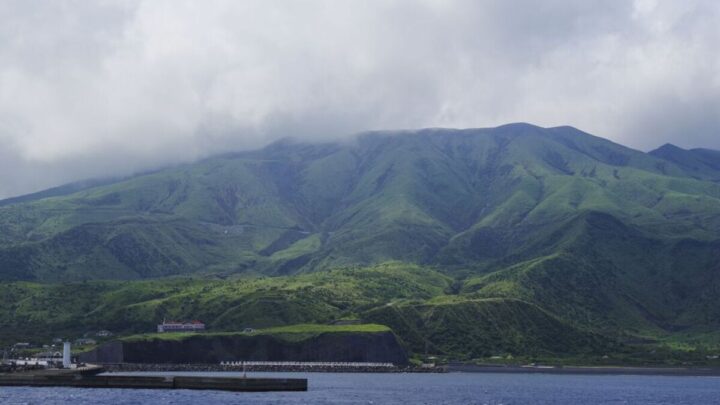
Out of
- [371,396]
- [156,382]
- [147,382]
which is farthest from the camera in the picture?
[147,382]

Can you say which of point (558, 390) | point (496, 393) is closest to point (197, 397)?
point (496, 393)

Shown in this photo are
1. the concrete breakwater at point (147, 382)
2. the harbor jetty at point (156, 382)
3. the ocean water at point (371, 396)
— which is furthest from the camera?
the concrete breakwater at point (147, 382)

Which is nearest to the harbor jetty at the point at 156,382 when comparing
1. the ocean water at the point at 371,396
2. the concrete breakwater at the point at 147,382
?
the concrete breakwater at the point at 147,382

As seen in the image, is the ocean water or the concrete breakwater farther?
the concrete breakwater

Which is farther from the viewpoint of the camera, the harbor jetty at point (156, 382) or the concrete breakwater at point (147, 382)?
the concrete breakwater at point (147, 382)

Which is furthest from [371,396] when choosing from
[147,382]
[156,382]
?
[147,382]

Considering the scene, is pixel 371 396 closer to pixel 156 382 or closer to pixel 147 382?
pixel 156 382

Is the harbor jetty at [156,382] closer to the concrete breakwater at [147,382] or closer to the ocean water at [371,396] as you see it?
the concrete breakwater at [147,382]

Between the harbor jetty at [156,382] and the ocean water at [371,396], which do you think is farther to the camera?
the harbor jetty at [156,382]

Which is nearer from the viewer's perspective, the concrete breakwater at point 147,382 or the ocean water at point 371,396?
the ocean water at point 371,396

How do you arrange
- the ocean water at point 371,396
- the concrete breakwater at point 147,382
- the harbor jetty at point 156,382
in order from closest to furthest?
the ocean water at point 371,396 → the harbor jetty at point 156,382 → the concrete breakwater at point 147,382

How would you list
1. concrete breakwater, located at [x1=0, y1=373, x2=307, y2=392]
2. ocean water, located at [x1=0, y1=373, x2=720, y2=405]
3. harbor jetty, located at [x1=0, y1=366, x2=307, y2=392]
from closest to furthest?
ocean water, located at [x1=0, y1=373, x2=720, y2=405]
harbor jetty, located at [x1=0, y1=366, x2=307, y2=392]
concrete breakwater, located at [x1=0, y1=373, x2=307, y2=392]

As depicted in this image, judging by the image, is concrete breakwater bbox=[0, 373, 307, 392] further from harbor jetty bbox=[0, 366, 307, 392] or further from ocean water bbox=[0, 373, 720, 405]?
ocean water bbox=[0, 373, 720, 405]

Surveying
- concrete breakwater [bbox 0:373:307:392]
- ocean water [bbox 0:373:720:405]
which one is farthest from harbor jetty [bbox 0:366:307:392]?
ocean water [bbox 0:373:720:405]
